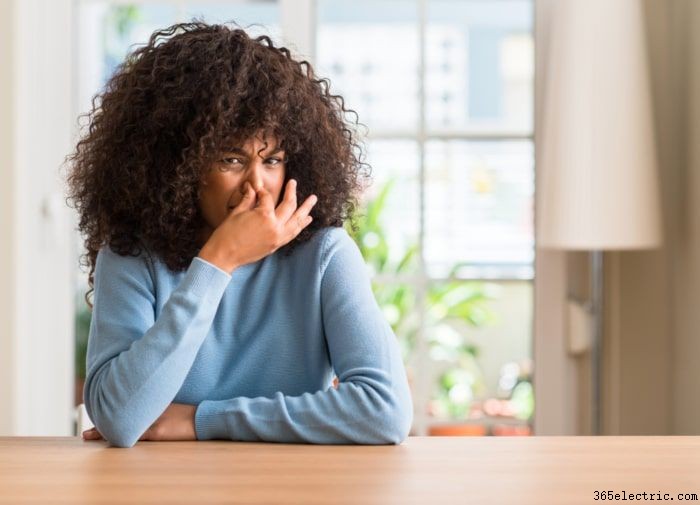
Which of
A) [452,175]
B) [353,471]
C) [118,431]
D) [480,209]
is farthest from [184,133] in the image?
[480,209]

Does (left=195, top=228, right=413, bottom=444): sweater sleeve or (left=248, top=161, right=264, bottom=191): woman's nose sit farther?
(left=248, top=161, right=264, bottom=191): woman's nose

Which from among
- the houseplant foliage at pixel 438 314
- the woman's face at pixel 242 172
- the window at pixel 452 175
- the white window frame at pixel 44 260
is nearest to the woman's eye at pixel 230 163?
the woman's face at pixel 242 172

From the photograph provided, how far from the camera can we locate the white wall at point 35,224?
318 centimetres

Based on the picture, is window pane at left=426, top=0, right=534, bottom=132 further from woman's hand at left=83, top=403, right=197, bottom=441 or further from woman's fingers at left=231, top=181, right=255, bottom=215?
woman's hand at left=83, top=403, right=197, bottom=441

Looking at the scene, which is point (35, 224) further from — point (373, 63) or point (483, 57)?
point (483, 57)

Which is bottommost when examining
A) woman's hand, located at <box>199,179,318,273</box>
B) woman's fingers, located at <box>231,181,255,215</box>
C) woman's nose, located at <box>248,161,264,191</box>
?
woman's hand, located at <box>199,179,318,273</box>

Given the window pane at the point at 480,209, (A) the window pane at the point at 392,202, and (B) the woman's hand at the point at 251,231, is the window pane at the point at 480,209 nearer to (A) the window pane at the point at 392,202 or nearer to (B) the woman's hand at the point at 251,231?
(A) the window pane at the point at 392,202

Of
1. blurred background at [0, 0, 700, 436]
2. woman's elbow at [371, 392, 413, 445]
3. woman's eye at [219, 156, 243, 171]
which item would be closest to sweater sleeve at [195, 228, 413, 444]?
woman's elbow at [371, 392, 413, 445]

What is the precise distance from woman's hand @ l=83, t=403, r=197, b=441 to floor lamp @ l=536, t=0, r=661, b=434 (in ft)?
5.44

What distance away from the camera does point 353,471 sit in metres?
1.29

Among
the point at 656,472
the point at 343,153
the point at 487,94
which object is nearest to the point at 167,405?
the point at 343,153

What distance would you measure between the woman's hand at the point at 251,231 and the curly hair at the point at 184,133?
0.08m

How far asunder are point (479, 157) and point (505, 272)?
591 millimetres

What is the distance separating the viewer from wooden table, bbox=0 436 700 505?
1.16 m
